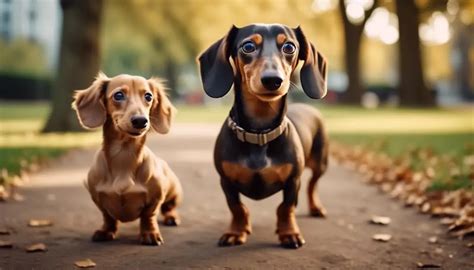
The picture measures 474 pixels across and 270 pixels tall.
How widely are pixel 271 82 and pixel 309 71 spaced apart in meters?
0.58

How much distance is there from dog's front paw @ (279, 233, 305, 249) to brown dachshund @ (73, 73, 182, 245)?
80 centimetres

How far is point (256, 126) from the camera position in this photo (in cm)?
406

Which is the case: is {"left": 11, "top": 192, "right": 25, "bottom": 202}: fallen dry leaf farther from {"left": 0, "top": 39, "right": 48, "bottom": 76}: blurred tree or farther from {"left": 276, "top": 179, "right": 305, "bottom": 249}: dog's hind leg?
{"left": 0, "top": 39, "right": 48, "bottom": 76}: blurred tree

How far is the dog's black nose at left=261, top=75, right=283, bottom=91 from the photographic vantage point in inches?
142

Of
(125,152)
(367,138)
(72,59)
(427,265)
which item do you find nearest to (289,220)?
(427,265)

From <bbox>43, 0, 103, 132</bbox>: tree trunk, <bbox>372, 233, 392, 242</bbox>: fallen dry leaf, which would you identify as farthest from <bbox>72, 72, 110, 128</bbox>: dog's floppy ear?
<bbox>43, 0, 103, 132</bbox>: tree trunk

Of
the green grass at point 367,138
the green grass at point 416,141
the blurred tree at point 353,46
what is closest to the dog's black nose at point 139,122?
the green grass at point 367,138

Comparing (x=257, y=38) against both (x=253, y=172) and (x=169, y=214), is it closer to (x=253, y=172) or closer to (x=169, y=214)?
(x=253, y=172)

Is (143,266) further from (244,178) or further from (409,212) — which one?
(409,212)

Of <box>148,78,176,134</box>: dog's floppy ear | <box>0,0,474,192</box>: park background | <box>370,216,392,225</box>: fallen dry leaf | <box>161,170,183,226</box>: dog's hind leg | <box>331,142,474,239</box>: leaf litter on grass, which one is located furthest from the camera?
<box>0,0,474,192</box>: park background

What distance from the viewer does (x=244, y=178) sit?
13.3ft

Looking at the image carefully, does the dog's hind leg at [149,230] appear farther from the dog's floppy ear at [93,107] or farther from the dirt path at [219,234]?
the dog's floppy ear at [93,107]

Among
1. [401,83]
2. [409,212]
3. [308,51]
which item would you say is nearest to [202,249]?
[308,51]

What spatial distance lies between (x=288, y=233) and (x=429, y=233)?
1259 mm
